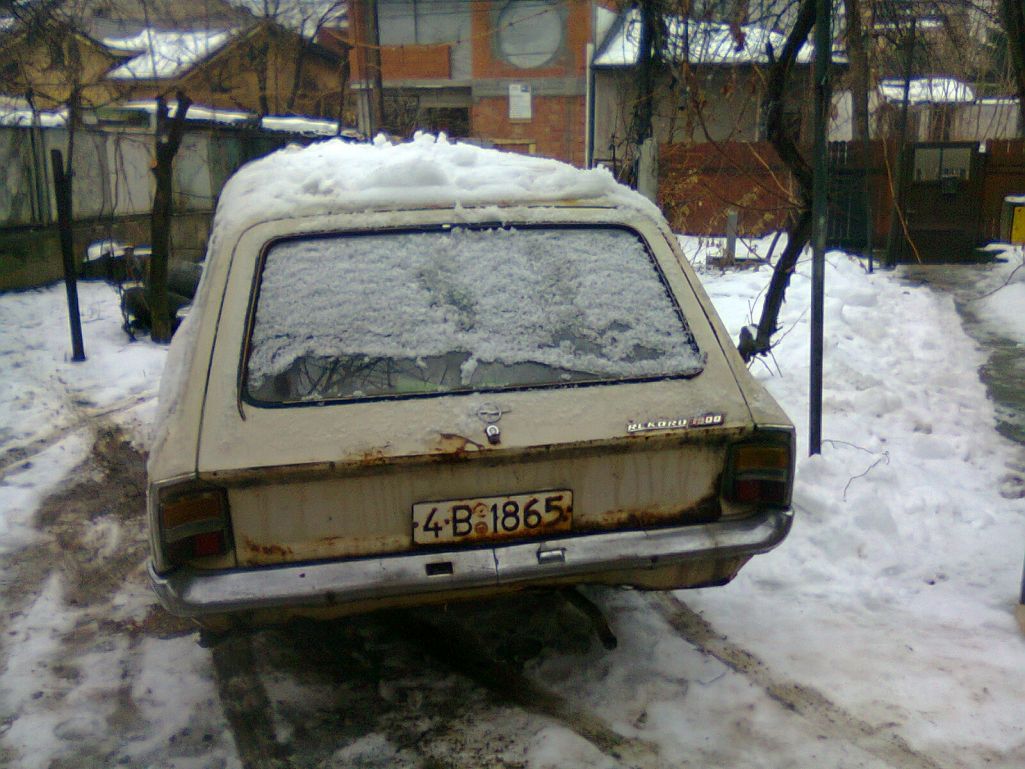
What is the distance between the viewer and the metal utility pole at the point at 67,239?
8406 millimetres

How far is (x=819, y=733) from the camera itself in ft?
9.75

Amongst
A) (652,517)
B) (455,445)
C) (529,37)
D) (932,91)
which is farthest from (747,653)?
(529,37)

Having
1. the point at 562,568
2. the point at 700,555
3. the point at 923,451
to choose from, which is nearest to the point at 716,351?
the point at 700,555

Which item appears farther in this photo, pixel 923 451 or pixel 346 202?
pixel 923 451

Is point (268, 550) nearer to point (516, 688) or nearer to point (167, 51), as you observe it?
point (516, 688)

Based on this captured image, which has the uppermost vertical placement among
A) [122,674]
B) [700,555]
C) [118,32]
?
[118,32]

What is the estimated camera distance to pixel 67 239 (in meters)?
8.45

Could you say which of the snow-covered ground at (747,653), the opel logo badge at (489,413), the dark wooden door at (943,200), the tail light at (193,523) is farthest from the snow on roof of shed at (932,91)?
the tail light at (193,523)

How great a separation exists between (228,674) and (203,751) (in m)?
0.51

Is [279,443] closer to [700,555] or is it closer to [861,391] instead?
[700,555]

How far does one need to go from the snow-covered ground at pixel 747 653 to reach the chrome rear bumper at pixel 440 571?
55 cm

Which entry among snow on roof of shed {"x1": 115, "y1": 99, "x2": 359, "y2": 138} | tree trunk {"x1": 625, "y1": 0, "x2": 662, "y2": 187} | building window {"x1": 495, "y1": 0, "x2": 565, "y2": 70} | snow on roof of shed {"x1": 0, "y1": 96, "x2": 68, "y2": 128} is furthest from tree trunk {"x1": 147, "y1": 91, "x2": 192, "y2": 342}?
building window {"x1": 495, "y1": 0, "x2": 565, "y2": 70}

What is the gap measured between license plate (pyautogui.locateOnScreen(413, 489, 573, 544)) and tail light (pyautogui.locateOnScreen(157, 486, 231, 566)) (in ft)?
1.91

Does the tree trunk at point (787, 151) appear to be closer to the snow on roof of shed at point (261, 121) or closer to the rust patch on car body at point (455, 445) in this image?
the rust patch on car body at point (455, 445)
